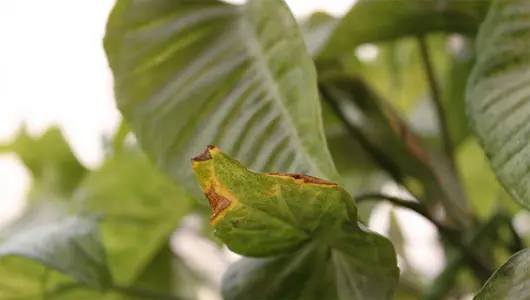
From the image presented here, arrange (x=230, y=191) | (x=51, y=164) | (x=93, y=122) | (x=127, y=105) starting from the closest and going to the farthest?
1. (x=230, y=191)
2. (x=127, y=105)
3. (x=51, y=164)
4. (x=93, y=122)

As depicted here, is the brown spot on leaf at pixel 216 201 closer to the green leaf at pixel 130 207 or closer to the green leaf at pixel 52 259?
the green leaf at pixel 52 259

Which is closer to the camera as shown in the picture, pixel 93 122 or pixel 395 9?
pixel 395 9

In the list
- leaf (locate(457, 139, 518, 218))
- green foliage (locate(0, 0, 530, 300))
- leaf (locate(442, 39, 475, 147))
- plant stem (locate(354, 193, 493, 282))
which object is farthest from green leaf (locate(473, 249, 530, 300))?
leaf (locate(457, 139, 518, 218))

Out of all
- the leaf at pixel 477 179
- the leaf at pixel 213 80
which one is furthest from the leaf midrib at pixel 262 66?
the leaf at pixel 477 179

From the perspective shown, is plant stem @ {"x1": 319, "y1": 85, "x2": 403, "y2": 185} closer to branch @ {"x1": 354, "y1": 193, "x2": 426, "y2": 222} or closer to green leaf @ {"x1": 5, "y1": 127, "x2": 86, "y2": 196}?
branch @ {"x1": 354, "y1": 193, "x2": 426, "y2": 222}

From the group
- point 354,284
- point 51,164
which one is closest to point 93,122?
point 51,164

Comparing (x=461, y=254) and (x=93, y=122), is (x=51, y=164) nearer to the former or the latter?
(x=461, y=254)
